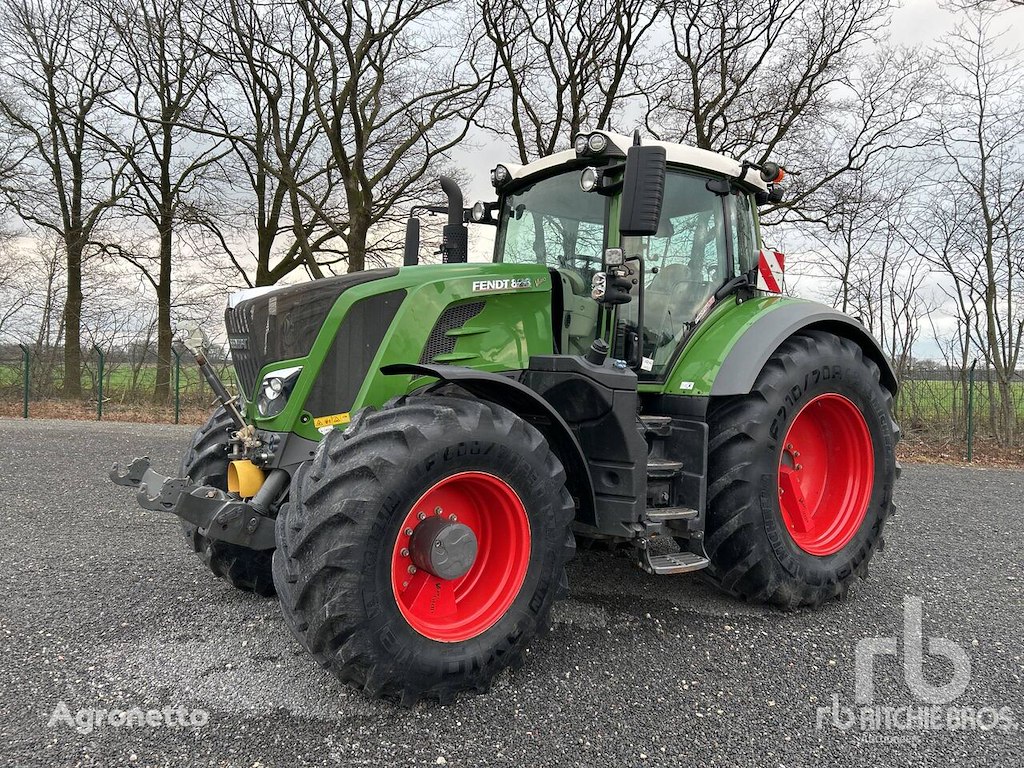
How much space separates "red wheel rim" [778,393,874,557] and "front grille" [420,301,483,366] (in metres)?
1.88

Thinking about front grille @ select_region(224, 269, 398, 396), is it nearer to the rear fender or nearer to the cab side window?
the rear fender

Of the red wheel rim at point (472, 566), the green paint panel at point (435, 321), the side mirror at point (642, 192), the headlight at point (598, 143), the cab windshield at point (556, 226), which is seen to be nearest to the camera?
the red wheel rim at point (472, 566)

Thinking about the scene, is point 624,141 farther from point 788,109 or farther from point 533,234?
point 788,109

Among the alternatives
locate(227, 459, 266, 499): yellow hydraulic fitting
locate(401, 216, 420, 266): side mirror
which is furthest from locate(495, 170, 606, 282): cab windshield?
locate(227, 459, 266, 499): yellow hydraulic fitting

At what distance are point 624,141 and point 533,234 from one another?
0.76 m

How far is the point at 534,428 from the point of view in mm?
2908

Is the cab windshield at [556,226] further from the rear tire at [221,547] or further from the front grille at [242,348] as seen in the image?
the rear tire at [221,547]

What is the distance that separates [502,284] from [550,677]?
1.74 metres

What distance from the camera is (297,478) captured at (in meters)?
2.63

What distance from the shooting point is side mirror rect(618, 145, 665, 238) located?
9.68 ft

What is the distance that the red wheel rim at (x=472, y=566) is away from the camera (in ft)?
8.73

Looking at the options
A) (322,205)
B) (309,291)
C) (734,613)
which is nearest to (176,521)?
(309,291)

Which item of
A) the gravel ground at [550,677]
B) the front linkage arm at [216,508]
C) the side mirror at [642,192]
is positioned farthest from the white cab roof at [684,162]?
the gravel ground at [550,677]

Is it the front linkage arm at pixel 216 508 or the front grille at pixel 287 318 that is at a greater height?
the front grille at pixel 287 318
